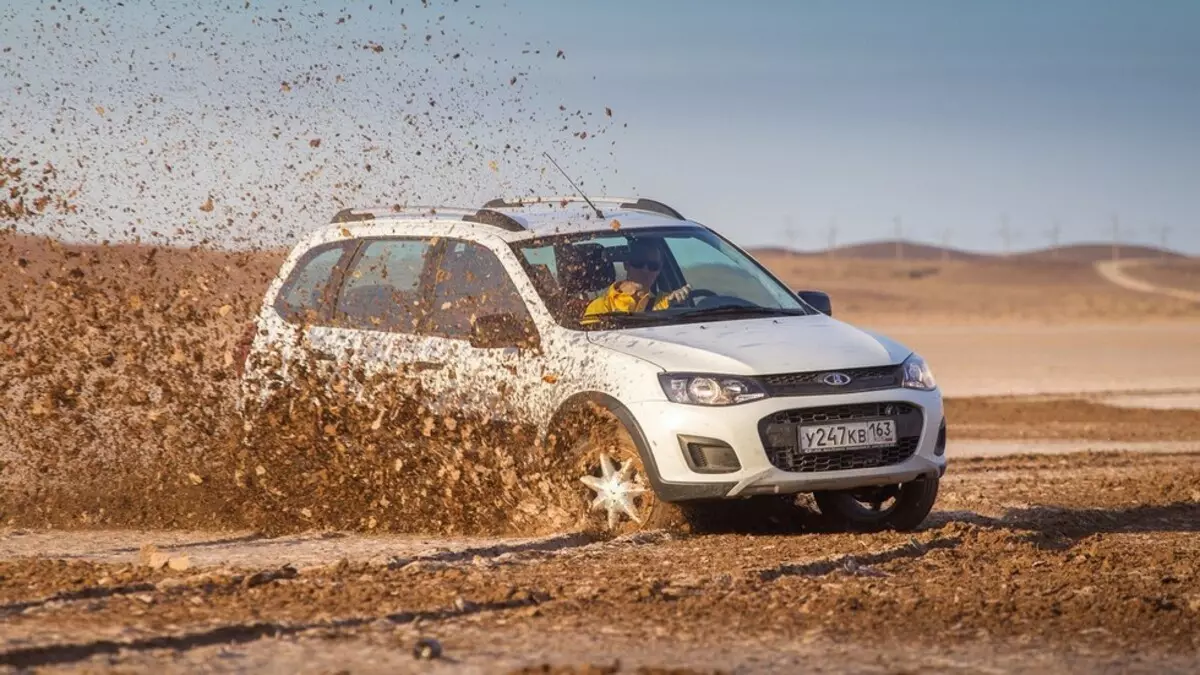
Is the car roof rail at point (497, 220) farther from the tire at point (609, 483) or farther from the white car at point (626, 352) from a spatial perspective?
the tire at point (609, 483)

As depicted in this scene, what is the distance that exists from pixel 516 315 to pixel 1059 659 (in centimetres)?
398

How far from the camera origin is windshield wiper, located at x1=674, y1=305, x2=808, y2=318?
978cm

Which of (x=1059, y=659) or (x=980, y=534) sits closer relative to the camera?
(x=1059, y=659)

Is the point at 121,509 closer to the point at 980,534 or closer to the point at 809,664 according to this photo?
the point at 980,534

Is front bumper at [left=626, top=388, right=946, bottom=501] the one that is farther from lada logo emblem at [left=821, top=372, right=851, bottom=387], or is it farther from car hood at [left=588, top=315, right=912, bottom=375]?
car hood at [left=588, top=315, right=912, bottom=375]

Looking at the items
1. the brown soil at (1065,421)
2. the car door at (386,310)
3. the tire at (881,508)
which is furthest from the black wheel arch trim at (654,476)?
the brown soil at (1065,421)

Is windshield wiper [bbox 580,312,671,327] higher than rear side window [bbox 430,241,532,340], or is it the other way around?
rear side window [bbox 430,241,532,340]

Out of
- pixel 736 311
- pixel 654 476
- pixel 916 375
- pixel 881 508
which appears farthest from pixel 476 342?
pixel 881 508

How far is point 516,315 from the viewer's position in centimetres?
957

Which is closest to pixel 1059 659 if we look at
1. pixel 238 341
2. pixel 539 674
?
pixel 539 674

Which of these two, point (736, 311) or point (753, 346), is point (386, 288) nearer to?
point (736, 311)

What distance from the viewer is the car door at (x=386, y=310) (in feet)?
32.2

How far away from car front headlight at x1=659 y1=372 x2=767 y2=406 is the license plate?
0.32m

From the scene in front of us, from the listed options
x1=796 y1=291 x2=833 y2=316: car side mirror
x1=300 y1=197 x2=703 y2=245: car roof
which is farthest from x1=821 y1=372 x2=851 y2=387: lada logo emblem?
x1=300 y1=197 x2=703 y2=245: car roof
